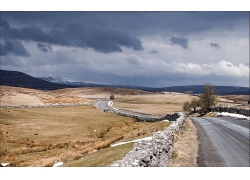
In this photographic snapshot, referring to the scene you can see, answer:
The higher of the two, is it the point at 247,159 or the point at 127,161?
the point at 127,161

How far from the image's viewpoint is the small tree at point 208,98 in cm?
8922

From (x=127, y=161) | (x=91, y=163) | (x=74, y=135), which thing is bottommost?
(x=74, y=135)

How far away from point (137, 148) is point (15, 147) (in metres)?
28.5

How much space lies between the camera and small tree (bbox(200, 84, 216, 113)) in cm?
8922

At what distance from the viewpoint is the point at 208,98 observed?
89.1 metres

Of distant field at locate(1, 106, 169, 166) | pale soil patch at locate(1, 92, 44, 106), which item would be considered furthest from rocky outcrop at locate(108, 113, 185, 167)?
pale soil patch at locate(1, 92, 44, 106)

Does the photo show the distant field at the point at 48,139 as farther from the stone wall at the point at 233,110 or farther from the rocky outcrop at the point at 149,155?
the stone wall at the point at 233,110

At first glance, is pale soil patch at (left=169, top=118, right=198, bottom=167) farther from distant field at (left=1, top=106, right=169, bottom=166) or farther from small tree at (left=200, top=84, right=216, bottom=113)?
small tree at (left=200, top=84, right=216, bottom=113)

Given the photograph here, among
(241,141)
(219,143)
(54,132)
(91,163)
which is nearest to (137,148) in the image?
Answer: (91,163)

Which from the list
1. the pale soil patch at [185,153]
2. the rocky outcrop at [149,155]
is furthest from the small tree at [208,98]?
the rocky outcrop at [149,155]

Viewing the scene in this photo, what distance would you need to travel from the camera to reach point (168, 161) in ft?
60.3

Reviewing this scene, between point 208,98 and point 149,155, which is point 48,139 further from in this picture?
point 208,98

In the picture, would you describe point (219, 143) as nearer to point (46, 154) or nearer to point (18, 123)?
point (46, 154)

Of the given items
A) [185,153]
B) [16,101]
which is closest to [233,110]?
[185,153]
